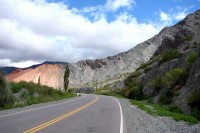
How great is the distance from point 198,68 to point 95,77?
5180 inches

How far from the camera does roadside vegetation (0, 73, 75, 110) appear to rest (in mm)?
22250

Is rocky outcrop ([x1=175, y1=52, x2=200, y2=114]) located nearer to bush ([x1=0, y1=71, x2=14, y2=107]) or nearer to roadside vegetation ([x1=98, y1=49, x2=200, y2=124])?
roadside vegetation ([x1=98, y1=49, x2=200, y2=124])

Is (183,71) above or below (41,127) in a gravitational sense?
above

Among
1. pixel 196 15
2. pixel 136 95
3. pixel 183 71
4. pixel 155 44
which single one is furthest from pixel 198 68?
pixel 155 44

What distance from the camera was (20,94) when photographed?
97.9 feet

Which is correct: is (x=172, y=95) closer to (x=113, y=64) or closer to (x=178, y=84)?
(x=178, y=84)

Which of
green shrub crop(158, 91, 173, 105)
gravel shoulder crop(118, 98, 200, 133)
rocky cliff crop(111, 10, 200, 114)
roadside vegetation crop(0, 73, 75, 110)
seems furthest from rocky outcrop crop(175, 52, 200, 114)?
roadside vegetation crop(0, 73, 75, 110)

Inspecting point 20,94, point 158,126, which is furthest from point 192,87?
point 20,94

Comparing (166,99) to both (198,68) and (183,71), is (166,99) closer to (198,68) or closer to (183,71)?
(183,71)

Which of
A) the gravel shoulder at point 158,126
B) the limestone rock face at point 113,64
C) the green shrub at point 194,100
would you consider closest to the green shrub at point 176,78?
the green shrub at point 194,100

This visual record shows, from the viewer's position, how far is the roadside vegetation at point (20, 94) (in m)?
22.2

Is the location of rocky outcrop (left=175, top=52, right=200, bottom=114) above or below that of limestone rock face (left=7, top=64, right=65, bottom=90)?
below

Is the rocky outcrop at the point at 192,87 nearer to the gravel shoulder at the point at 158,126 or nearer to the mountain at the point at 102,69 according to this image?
the gravel shoulder at the point at 158,126

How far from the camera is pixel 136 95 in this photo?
53312mm
